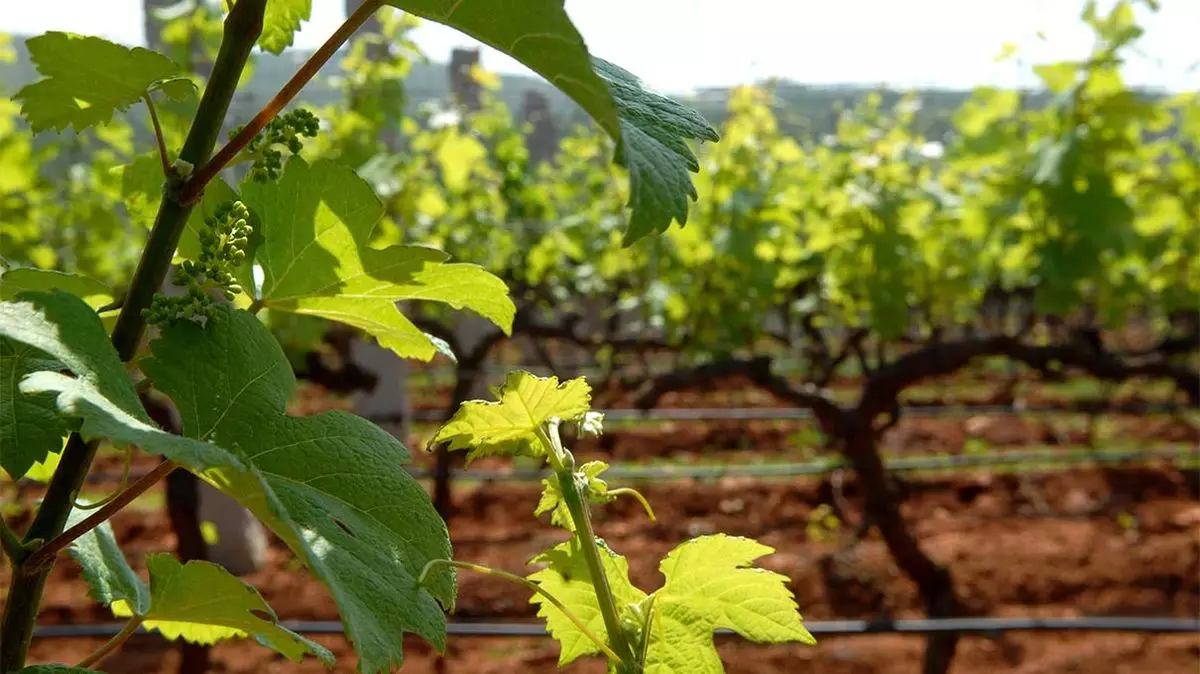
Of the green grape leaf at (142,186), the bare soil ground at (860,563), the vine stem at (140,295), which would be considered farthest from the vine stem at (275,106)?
the bare soil ground at (860,563)

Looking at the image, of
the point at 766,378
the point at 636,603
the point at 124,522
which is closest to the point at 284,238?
the point at 636,603

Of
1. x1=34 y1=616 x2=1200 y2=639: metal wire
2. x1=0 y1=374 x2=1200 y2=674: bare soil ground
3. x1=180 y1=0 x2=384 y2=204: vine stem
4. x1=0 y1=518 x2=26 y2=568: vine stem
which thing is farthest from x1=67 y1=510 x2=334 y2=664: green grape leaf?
x1=0 y1=374 x2=1200 y2=674: bare soil ground

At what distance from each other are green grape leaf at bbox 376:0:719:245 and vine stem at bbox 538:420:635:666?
16cm

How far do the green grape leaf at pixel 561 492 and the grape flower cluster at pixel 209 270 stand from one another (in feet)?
0.74

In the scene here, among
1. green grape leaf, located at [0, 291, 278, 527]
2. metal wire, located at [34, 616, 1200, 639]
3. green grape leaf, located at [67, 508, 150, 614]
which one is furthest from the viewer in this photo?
metal wire, located at [34, 616, 1200, 639]

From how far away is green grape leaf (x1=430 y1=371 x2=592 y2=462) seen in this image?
653 millimetres

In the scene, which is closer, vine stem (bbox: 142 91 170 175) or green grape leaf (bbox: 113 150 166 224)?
vine stem (bbox: 142 91 170 175)

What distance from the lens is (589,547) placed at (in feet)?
2.03

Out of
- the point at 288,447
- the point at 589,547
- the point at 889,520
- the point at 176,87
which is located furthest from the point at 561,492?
the point at 889,520

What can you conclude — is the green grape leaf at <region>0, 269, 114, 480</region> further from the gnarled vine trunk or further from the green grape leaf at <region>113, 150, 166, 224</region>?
the gnarled vine trunk

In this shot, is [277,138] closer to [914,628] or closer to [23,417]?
[23,417]

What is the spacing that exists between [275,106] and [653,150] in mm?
247

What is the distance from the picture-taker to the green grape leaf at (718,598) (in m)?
0.70

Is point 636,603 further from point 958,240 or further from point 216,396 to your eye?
point 958,240
